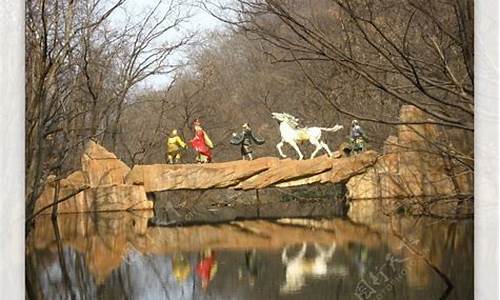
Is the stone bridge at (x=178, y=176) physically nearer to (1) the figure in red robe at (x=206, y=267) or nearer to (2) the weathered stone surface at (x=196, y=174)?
(2) the weathered stone surface at (x=196, y=174)

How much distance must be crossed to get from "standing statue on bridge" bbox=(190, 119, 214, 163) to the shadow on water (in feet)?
1.16

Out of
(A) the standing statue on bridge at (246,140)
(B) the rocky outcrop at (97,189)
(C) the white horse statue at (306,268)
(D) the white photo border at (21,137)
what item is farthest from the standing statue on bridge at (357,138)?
(D) the white photo border at (21,137)

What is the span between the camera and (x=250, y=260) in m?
2.09

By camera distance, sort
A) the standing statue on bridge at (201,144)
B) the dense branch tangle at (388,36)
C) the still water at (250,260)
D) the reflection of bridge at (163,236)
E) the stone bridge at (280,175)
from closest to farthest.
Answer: the dense branch tangle at (388,36), the still water at (250,260), the reflection of bridge at (163,236), the stone bridge at (280,175), the standing statue on bridge at (201,144)

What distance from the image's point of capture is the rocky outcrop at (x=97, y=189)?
221 centimetres

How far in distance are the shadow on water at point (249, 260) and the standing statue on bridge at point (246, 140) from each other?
0.34m

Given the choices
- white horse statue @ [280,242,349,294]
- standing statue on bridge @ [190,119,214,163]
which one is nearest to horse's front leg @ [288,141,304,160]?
standing statue on bridge @ [190,119,214,163]

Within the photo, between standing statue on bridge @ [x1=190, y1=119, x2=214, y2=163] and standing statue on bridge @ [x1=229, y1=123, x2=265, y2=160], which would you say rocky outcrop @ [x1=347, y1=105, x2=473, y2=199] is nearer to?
standing statue on bridge @ [x1=229, y1=123, x2=265, y2=160]

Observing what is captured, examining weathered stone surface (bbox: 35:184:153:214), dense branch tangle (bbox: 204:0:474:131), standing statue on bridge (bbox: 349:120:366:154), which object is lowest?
weathered stone surface (bbox: 35:184:153:214)

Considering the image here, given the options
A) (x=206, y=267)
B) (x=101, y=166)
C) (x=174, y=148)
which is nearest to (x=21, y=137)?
(x=206, y=267)

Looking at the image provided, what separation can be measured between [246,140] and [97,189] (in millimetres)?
547

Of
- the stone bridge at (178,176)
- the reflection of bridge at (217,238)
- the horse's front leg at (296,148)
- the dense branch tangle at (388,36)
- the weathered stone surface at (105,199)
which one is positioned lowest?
the reflection of bridge at (217,238)

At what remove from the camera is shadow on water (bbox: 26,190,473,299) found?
75.8 inches

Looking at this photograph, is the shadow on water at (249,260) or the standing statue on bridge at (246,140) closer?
the shadow on water at (249,260)
